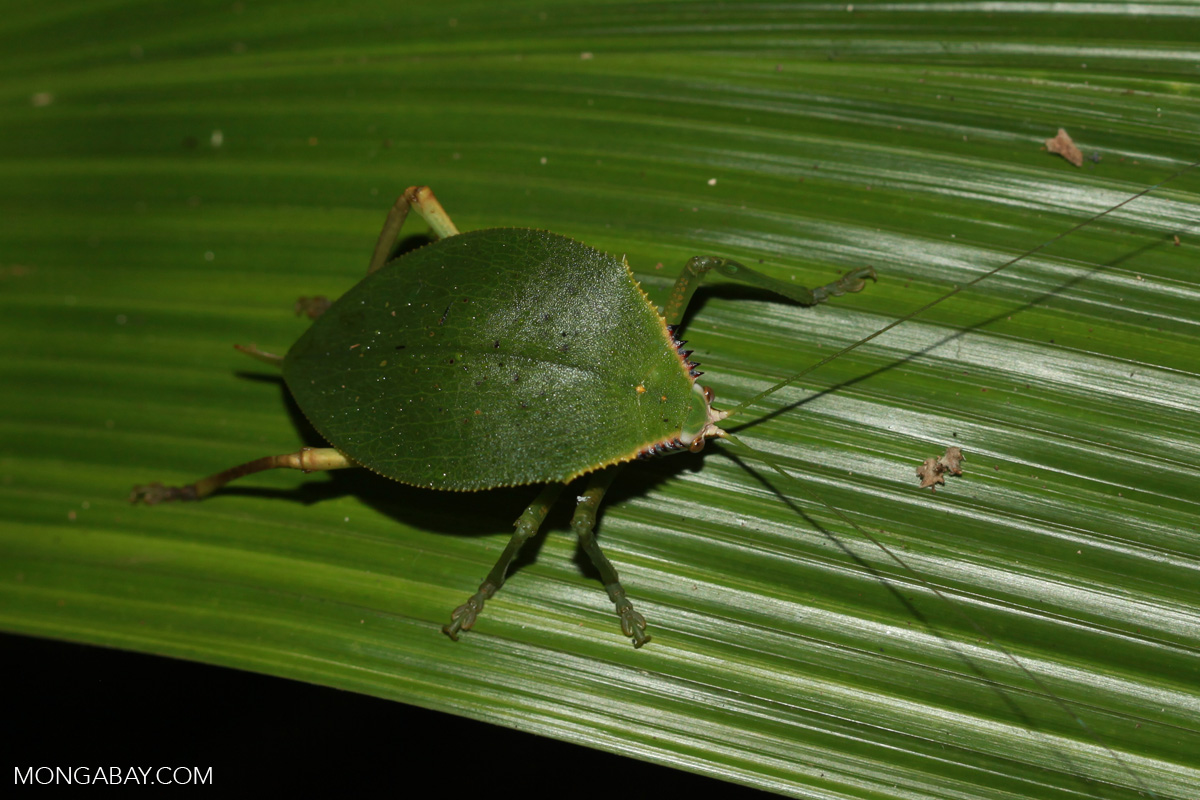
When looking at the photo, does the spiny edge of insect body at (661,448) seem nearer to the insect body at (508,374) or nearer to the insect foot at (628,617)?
the insect body at (508,374)

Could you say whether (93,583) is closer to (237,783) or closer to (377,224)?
(237,783)

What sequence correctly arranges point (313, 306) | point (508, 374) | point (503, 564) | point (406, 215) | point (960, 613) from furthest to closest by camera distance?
point (313, 306)
point (406, 215)
point (503, 564)
point (960, 613)
point (508, 374)

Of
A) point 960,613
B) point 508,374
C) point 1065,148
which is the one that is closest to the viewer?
point 508,374

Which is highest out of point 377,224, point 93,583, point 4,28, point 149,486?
point 4,28

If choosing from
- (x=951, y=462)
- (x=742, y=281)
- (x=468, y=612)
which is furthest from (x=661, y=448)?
(x=951, y=462)

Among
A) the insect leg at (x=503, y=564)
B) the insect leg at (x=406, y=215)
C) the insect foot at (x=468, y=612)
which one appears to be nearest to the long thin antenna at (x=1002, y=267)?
the insect leg at (x=503, y=564)

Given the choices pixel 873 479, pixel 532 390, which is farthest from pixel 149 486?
pixel 873 479

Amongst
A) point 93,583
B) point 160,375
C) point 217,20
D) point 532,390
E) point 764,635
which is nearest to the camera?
point 532,390

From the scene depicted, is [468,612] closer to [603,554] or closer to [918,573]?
[603,554]
